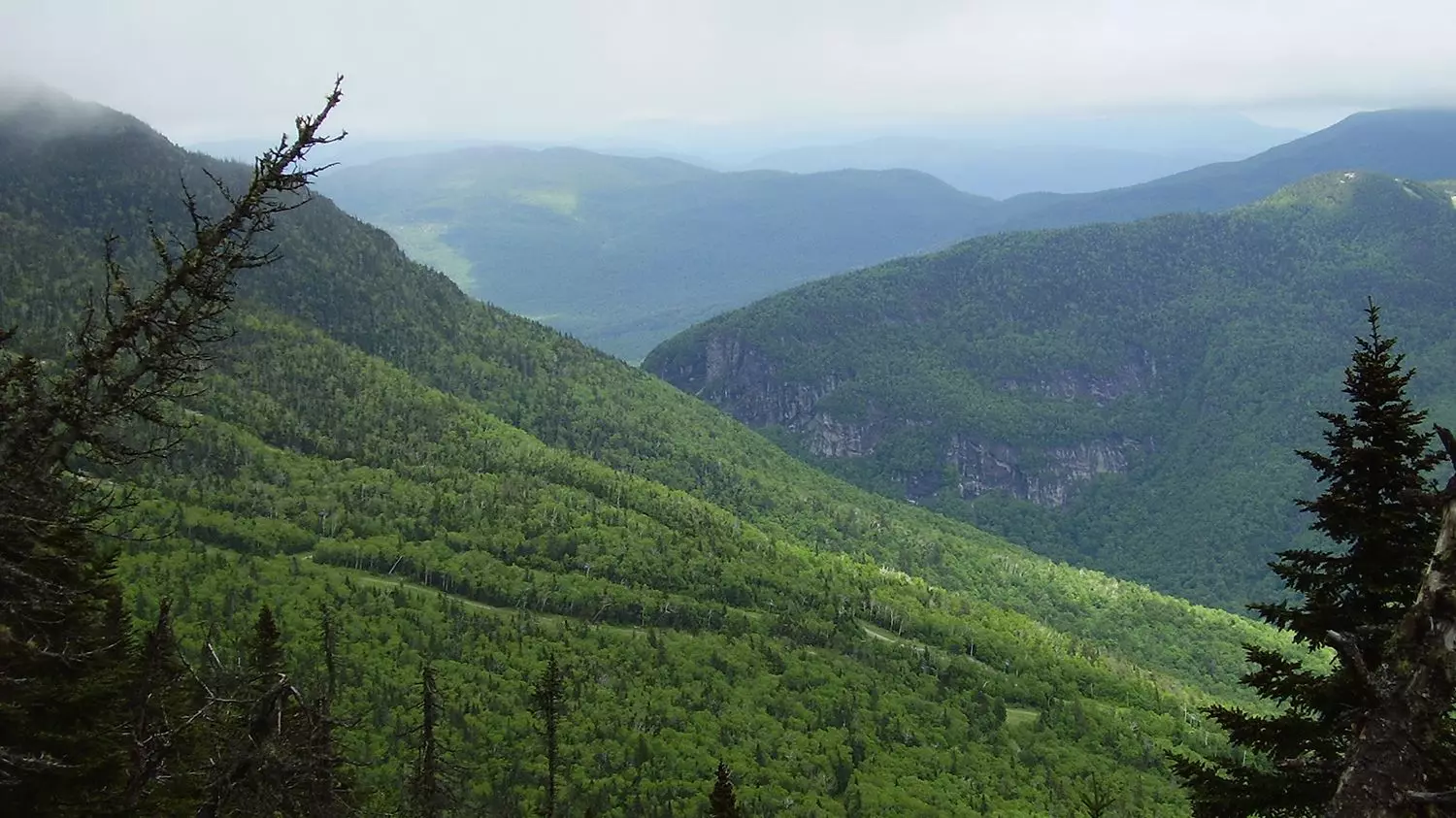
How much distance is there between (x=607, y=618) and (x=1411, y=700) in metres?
131

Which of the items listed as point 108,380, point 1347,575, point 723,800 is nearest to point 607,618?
point 723,800

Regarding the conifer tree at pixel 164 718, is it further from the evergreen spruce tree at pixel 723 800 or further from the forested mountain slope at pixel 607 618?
the forested mountain slope at pixel 607 618

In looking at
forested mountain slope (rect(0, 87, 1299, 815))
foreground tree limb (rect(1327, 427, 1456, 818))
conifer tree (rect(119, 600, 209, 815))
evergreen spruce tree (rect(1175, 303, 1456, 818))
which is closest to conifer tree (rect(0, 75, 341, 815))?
conifer tree (rect(119, 600, 209, 815))

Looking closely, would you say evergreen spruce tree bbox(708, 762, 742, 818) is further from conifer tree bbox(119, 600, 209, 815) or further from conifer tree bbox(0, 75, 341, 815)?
conifer tree bbox(0, 75, 341, 815)

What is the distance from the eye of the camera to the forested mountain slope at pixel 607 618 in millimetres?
100125

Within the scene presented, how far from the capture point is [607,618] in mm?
135500

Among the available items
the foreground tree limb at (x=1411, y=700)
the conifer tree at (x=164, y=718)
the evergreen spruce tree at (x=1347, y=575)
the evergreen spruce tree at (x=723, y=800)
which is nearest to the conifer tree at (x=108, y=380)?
the conifer tree at (x=164, y=718)

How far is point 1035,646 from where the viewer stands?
149500 millimetres

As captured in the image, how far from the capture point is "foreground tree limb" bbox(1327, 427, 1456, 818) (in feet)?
30.3

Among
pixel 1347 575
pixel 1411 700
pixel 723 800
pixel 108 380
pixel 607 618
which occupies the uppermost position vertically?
pixel 108 380

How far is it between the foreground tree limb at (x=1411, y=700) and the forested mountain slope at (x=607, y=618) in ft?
232

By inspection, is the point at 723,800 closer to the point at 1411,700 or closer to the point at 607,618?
the point at 1411,700

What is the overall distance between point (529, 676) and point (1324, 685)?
104m

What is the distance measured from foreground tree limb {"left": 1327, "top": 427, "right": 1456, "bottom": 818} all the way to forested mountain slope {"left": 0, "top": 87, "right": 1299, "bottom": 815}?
232 feet
